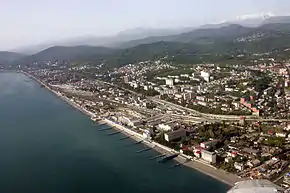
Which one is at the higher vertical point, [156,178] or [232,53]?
[232,53]

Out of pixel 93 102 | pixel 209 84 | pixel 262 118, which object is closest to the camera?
pixel 262 118

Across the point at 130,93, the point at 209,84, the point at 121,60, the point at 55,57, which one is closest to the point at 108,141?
the point at 130,93

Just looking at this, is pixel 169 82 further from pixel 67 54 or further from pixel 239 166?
pixel 67 54

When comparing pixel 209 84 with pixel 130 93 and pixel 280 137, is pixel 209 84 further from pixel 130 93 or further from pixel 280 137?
pixel 280 137

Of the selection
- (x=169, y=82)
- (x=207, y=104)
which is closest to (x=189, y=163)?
(x=207, y=104)

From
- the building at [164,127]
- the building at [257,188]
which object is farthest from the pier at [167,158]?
the building at [257,188]

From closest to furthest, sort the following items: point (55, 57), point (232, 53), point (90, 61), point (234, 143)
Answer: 1. point (234, 143)
2. point (232, 53)
3. point (90, 61)
4. point (55, 57)

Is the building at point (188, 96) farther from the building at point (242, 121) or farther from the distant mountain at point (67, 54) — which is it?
the distant mountain at point (67, 54)
